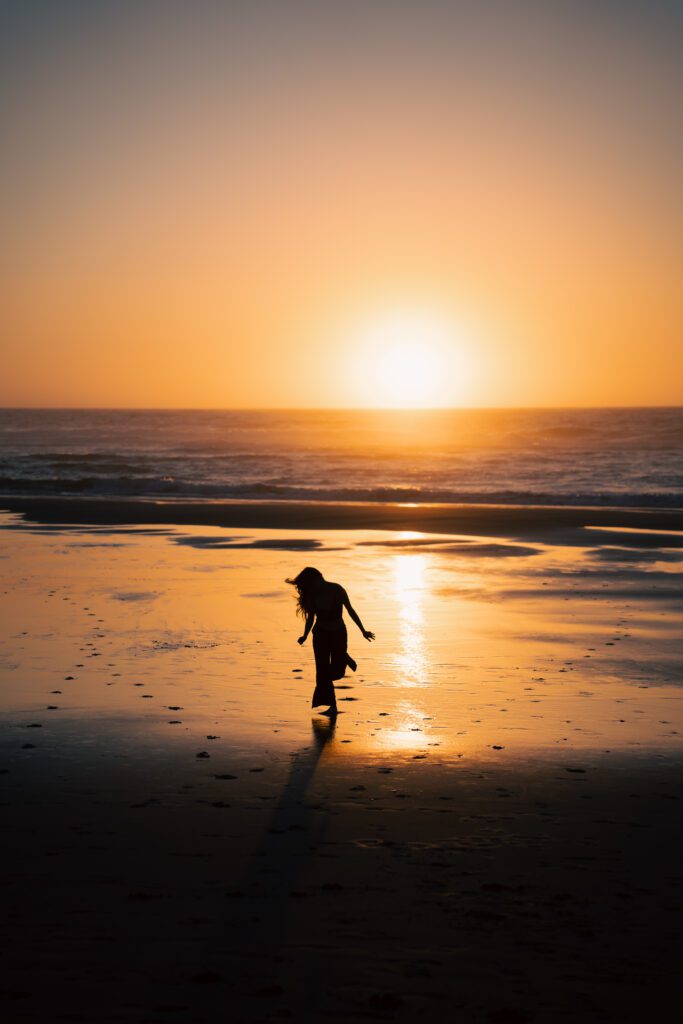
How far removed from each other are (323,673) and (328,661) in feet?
0.60

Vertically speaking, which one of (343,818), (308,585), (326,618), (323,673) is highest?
(308,585)

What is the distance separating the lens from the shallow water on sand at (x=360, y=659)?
902cm

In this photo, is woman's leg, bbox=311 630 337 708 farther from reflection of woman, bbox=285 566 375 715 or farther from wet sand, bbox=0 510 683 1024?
wet sand, bbox=0 510 683 1024

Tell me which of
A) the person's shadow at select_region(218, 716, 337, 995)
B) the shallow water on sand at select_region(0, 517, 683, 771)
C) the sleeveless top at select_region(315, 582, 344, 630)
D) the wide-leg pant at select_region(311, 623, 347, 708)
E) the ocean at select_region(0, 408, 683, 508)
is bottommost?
the ocean at select_region(0, 408, 683, 508)

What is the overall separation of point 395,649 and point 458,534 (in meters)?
15.9

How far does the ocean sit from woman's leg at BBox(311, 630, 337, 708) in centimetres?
3543

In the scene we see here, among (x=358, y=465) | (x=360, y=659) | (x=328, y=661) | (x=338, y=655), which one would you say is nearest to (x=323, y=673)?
(x=328, y=661)

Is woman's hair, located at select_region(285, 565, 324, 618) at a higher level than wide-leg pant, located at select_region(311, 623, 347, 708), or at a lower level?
higher

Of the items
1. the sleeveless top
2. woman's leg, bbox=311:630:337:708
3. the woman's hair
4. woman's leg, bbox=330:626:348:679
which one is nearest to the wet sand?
woman's leg, bbox=311:630:337:708

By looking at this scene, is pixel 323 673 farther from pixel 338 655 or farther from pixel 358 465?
pixel 358 465

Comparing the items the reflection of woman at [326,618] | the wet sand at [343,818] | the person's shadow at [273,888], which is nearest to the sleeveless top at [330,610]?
the reflection of woman at [326,618]

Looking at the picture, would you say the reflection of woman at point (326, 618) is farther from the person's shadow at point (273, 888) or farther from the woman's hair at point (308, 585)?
the person's shadow at point (273, 888)

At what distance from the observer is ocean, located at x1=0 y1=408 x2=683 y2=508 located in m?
49.1

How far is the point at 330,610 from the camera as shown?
34.3ft
